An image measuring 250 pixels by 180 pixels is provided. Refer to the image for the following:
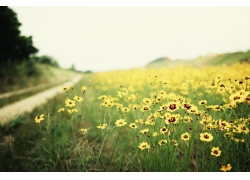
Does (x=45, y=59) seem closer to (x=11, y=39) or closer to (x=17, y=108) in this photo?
(x=11, y=39)

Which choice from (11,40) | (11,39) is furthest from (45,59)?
(11,39)

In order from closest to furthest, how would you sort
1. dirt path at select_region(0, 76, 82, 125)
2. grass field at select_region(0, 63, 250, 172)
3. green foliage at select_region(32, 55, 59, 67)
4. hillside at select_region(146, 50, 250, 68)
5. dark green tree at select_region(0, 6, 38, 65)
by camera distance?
grass field at select_region(0, 63, 250, 172) → dark green tree at select_region(0, 6, 38, 65) → hillside at select_region(146, 50, 250, 68) → dirt path at select_region(0, 76, 82, 125) → green foliage at select_region(32, 55, 59, 67)

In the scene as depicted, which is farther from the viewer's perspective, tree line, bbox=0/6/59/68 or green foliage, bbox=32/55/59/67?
green foliage, bbox=32/55/59/67

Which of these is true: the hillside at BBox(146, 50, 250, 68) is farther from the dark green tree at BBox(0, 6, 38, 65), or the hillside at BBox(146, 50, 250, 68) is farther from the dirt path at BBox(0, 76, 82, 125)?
the dark green tree at BBox(0, 6, 38, 65)

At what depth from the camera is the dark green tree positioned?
3.04 meters

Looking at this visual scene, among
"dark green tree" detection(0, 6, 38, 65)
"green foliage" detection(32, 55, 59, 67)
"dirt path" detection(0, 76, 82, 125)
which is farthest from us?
"green foliage" detection(32, 55, 59, 67)

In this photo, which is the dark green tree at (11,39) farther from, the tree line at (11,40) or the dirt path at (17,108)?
the dirt path at (17,108)

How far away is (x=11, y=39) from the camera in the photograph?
15.0 ft

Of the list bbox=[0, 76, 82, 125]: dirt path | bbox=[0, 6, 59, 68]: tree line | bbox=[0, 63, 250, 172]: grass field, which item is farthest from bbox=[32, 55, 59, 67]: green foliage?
bbox=[0, 63, 250, 172]: grass field

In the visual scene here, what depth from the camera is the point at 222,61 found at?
11.8ft

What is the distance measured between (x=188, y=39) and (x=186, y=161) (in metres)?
2.14

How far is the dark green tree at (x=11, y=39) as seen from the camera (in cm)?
304

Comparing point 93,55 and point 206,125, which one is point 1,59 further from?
point 206,125

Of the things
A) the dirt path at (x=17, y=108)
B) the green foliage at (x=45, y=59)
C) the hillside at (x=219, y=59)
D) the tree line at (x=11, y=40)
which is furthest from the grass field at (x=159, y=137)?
the green foliage at (x=45, y=59)
